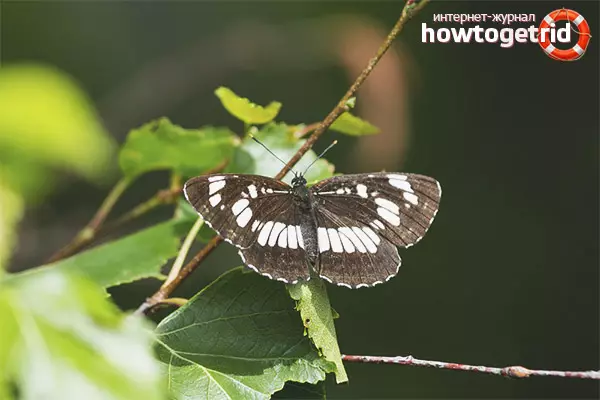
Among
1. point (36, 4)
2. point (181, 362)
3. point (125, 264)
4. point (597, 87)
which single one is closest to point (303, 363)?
point (181, 362)

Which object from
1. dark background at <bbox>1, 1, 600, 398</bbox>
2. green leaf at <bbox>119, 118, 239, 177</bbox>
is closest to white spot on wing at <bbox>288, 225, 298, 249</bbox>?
green leaf at <bbox>119, 118, 239, 177</bbox>

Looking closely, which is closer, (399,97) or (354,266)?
(354,266)

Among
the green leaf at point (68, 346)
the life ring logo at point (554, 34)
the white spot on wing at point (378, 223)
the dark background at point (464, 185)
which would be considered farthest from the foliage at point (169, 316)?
the dark background at point (464, 185)

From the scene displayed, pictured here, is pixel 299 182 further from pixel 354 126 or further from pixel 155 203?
→ pixel 155 203

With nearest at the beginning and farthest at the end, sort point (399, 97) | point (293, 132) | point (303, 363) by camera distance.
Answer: point (303, 363) → point (293, 132) → point (399, 97)

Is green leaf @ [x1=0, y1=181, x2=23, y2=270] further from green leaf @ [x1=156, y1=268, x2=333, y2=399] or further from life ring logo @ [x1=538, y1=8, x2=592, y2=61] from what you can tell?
life ring logo @ [x1=538, y1=8, x2=592, y2=61]

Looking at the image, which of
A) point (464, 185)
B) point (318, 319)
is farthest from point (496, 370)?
point (464, 185)

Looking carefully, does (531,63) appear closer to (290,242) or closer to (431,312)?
(431,312)
